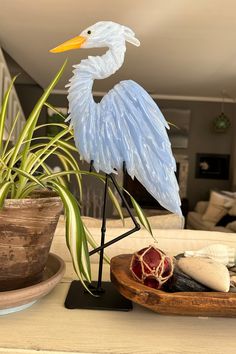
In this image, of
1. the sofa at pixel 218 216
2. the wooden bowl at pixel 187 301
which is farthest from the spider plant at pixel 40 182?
the sofa at pixel 218 216

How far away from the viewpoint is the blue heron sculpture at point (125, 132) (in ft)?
2.30

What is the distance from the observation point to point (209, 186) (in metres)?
6.18

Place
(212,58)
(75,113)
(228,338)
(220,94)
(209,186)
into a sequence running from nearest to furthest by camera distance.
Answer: (228,338) → (75,113) → (212,58) → (220,94) → (209,186)

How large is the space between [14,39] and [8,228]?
10.5 ft

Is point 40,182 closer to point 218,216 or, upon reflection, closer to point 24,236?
point 24,236

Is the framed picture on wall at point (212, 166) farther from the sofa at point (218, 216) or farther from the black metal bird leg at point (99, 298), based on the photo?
the black metal bird leg at point (99, 298)

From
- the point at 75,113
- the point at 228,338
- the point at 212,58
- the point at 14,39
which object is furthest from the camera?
the point at 212,58

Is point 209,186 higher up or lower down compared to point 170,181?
lower down

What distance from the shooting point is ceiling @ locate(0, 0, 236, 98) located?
2.46 meters

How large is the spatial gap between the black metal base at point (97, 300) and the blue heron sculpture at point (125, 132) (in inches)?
9.3

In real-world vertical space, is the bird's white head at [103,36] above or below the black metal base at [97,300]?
above

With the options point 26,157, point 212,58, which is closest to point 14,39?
point 212,58

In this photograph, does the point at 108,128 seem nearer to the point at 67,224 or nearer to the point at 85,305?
the point at 67,224

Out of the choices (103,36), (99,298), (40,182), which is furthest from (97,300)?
(103,36)
